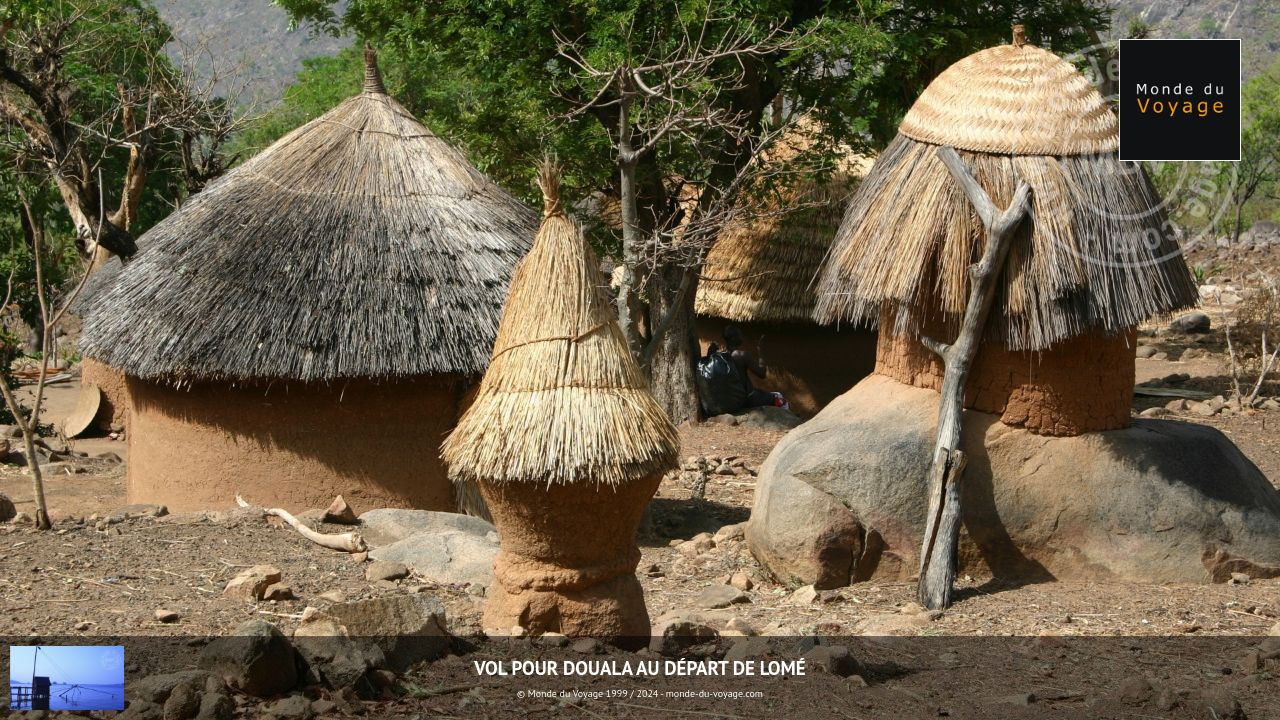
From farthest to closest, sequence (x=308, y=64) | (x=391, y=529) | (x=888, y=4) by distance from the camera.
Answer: (x=308, y=64) → (x=888, y=4) → (x=391, y=529)

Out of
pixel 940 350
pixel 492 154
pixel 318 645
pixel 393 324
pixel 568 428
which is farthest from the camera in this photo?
pixel 492 154

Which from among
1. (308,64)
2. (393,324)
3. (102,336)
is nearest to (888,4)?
(393,324)

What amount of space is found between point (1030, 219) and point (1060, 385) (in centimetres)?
96

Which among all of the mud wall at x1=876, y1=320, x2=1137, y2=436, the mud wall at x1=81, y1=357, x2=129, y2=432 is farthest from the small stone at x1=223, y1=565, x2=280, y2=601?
the mud wall at x1=81, y1=357, x2=129, y2=432

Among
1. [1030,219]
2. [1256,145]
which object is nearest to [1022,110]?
[1030,219]

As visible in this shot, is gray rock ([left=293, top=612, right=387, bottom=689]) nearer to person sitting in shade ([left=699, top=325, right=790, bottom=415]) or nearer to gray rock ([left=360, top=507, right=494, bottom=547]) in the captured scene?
gray rock ([left=360, top=507, right=494, bottom=547])

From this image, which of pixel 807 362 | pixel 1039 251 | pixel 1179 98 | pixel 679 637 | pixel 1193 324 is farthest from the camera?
pixel 1193 324

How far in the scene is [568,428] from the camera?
5.25m

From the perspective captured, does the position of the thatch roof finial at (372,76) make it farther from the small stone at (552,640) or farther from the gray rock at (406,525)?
the small stone at (552,640)

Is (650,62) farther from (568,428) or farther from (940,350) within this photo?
(568,428)

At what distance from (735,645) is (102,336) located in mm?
5865

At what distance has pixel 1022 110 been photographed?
725cm

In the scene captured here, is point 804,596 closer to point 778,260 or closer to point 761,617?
point 761,617

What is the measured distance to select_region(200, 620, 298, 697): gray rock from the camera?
4383 millimetres
